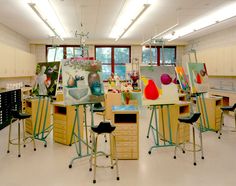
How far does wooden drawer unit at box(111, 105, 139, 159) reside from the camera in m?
3.99

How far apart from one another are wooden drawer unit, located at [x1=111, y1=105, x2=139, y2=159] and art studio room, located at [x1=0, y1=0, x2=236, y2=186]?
0.06 ft

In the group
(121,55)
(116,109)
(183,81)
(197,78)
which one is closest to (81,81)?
(116,109)

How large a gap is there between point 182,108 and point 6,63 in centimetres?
538

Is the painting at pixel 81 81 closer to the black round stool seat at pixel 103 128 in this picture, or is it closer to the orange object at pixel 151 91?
the black round stool seat at pixel 103 128

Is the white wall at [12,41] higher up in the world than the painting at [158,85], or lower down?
higher up

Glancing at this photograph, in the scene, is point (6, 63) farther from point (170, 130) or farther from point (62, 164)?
point (170, 130)

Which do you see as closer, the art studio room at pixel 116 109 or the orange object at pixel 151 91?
the art studio room at pixel 116 109

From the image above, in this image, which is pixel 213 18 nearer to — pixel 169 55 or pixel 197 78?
pixel 197 78

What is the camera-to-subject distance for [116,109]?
4148mm

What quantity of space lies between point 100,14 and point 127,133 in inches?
154

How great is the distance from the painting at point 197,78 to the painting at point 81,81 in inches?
91.5

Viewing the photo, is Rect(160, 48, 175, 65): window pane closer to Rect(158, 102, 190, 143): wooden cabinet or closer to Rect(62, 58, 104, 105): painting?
Rect(158, 102, 190, 143): wooden cabinet

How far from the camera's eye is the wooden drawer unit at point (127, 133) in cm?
399

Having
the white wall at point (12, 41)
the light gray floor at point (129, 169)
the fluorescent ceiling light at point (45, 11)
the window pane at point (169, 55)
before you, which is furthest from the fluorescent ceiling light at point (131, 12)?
the window pane at point (169, 55)
